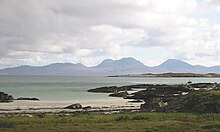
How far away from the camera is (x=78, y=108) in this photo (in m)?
82.2

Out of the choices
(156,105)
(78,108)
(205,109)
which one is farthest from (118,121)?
(78,108)

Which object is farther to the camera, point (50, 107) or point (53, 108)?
point (50, 107)

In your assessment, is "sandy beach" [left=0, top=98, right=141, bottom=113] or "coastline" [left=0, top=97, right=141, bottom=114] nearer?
"coastline" [left=0, top=97, right=141, bottom=114]

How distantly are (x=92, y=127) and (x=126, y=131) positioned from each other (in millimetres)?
4969

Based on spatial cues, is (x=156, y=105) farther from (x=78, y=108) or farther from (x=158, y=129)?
(x=158, y=129)

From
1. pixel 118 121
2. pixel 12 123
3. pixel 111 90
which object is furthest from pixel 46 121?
pixel 111 90

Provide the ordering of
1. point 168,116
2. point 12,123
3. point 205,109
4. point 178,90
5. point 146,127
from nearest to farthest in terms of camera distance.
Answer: point 146,127 → point 12,123 → point 168,116 → point 205,109 → point 178,90

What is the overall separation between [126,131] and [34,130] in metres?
9.65

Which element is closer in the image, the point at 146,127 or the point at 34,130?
the point at 34,130

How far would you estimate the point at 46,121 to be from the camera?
5100 cm

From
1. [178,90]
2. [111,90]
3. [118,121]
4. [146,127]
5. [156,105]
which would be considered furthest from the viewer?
[111,90]

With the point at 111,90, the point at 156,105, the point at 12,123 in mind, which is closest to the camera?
the point at 12,123

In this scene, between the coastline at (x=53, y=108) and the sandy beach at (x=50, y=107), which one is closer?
the coastline at (x=53, y=108)

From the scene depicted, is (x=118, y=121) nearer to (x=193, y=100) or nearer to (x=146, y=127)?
(x=146, y=127)
